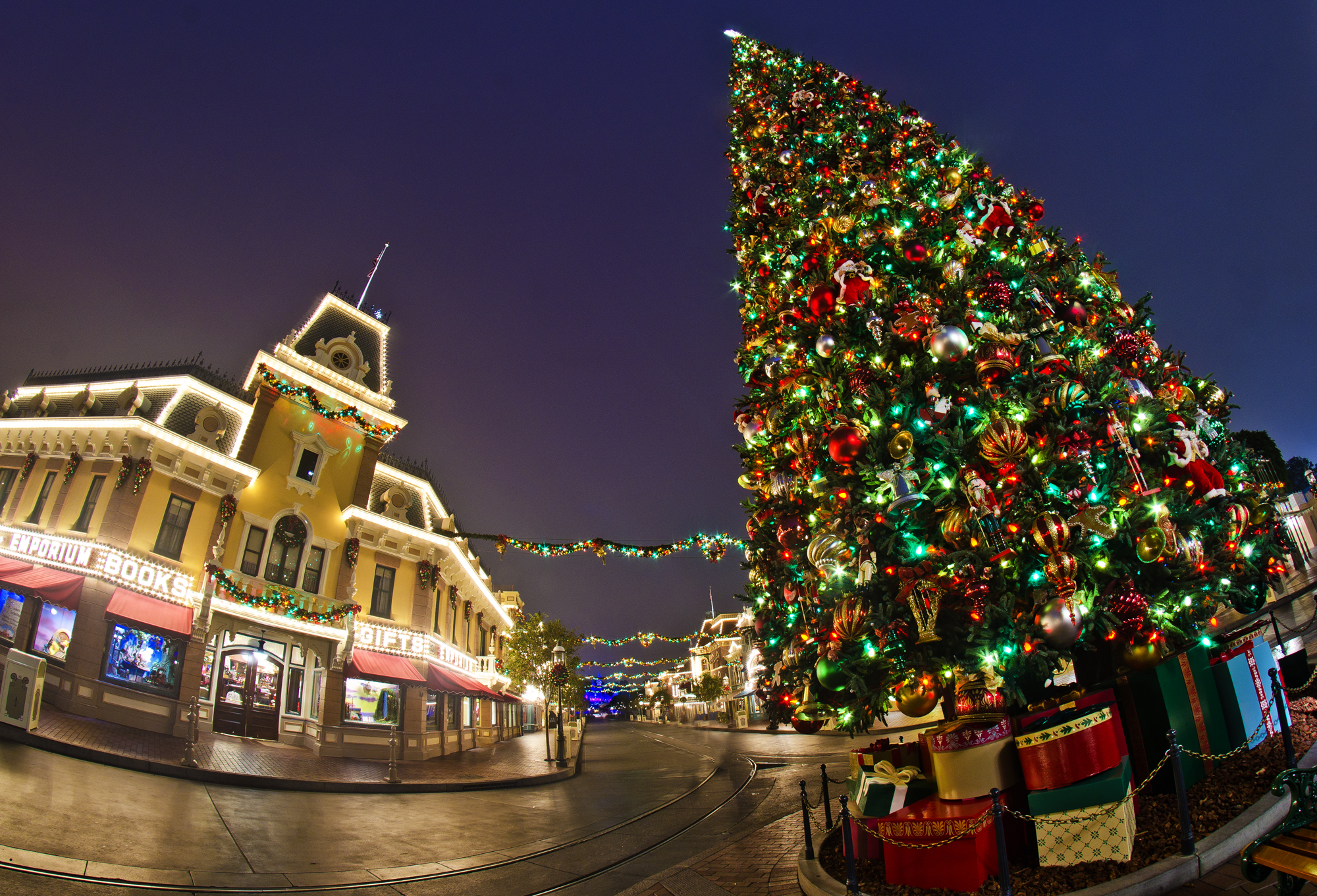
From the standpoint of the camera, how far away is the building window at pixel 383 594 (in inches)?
802

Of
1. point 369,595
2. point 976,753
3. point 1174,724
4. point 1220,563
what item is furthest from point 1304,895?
point 369,595

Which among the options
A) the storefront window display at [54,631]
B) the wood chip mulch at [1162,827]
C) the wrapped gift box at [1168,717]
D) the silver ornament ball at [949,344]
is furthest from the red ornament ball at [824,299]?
the storefront window display at [54,631]

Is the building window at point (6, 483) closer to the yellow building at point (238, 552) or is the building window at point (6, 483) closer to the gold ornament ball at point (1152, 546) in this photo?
the yellow building at point (238, 552)

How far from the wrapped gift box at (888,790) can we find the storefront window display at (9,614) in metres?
20.5

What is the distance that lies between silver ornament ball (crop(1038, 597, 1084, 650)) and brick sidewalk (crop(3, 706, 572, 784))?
47.2ft

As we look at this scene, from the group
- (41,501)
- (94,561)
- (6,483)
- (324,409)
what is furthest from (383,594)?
(6,483)

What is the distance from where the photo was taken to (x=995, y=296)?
5.65 m

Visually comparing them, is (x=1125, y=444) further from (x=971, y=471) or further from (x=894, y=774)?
(x=894, y=774)

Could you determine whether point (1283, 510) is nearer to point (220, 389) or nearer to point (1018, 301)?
point (1018, 301)

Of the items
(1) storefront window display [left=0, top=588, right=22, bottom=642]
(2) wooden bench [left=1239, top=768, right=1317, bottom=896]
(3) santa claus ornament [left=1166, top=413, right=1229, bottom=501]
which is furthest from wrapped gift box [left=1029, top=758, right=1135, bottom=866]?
(1) storefront window display [left=0, top=588, right=22, bottom=642]

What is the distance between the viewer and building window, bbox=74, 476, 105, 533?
15297 millimetres

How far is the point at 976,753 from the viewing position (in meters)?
4.68

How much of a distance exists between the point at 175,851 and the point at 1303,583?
22926 millimetres

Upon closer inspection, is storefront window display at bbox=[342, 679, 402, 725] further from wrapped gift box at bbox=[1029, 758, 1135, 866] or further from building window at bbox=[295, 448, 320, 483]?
wrapped gift box at bbox=[1029, 758, 1135, 866]
